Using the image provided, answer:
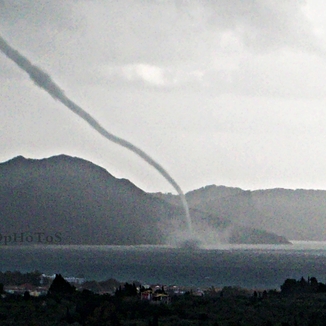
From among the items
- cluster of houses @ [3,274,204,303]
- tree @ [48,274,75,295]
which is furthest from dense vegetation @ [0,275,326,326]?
cluster of houses @ [3,274,204,303]

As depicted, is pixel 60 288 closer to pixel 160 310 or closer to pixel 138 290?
pixel 138 290

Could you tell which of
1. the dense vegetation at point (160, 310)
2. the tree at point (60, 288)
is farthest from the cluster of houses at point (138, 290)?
the tree at point (60, 288)

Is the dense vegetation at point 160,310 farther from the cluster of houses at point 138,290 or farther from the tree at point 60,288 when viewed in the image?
the cluster of houses at point 138,290

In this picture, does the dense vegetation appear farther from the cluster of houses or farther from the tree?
the cluster of houses

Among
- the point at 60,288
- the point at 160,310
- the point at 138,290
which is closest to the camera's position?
the point at 160,310

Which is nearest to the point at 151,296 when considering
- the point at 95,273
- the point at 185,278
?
the point at 185,278

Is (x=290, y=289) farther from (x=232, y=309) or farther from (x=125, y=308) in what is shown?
(x=125, y=308)

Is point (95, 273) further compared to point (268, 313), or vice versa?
point (95, 273)

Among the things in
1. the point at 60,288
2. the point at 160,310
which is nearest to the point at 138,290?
the point at 60,288
